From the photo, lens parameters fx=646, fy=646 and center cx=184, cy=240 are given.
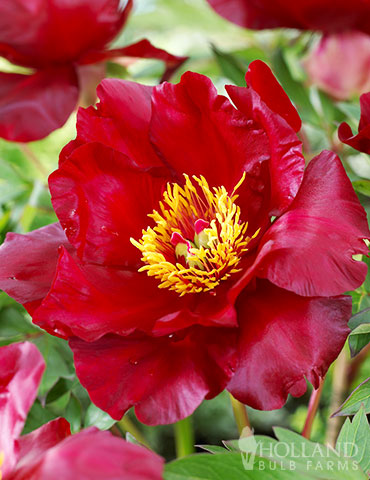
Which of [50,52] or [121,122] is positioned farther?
[50,52]

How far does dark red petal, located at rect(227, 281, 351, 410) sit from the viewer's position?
0.28m

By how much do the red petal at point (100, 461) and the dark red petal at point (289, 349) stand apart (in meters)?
0.10

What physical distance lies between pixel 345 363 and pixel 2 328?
288 millimetres

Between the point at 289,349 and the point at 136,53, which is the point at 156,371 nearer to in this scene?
the point at 289,349

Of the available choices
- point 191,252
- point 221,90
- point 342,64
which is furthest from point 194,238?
point 221,90

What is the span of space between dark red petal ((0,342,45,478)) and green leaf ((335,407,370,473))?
5.3 inches

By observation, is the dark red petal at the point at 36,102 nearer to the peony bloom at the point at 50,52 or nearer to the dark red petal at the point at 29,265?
the peony bloom at the point at 50,52

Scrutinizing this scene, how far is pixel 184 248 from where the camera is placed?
368 mm

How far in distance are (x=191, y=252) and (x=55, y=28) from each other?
0.68 feet

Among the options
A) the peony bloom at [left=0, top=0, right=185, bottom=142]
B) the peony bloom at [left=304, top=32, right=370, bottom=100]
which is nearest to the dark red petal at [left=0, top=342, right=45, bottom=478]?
the peony bloom at [left=0, top=0, right=185, bottom=142]

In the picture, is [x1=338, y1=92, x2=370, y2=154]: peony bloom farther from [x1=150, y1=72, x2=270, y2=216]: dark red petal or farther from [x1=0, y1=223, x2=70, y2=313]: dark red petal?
[x1=0, y1=223, x2=70, y2=313]: dark red petal

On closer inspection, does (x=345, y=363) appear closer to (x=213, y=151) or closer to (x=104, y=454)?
(x=213, y=151)

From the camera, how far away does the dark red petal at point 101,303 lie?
0.98 ft

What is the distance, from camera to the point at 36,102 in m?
0.46
